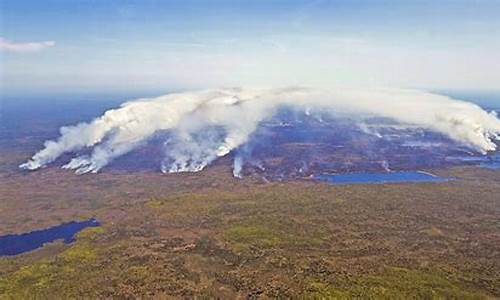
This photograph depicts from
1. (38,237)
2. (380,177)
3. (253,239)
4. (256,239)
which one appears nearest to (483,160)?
(380,177)

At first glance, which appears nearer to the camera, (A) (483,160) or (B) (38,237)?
(B) (38,237)

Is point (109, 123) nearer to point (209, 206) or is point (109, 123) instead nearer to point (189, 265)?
point (209, 206)

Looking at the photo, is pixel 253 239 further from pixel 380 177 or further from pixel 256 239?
pixel 380 177

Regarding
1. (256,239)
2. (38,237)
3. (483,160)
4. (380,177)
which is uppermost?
(256,239)

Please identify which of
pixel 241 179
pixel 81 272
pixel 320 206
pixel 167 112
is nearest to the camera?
pixel 81 272

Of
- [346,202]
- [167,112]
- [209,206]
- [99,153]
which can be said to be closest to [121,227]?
[209,206]
